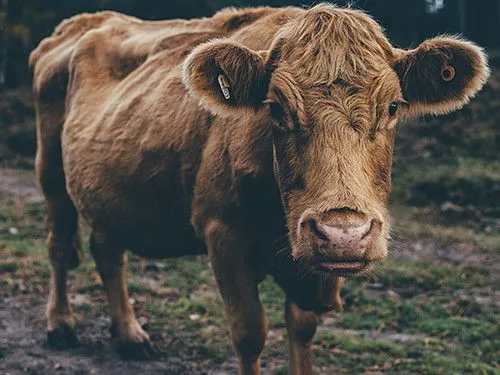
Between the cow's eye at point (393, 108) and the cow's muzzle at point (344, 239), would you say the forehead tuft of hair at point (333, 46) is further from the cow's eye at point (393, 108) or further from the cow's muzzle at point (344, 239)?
the cow's muzzle at point (344, 239)

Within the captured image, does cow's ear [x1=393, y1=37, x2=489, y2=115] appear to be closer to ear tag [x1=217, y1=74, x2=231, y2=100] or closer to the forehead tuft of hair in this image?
the forehead tuft of hair

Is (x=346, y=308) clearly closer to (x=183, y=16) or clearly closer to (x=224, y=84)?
(x=224, y=84)

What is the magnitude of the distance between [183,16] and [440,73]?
14.0 m

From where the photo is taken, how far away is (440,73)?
12.6ft

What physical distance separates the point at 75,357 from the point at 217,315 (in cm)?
121

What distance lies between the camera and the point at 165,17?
17516mm

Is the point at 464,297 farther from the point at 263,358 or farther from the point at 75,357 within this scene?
the point at 75,357

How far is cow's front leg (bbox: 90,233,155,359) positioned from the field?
0.10 meters

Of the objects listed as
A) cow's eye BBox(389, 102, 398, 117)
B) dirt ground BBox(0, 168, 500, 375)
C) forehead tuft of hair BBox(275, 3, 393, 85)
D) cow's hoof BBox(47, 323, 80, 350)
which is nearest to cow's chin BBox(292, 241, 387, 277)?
cow's eye BBox(389, 102, 398, 117)

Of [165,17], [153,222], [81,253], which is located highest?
[165,17]

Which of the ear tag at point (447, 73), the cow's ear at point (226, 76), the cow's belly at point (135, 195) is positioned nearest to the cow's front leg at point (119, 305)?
the cow's belly at point (135, 195)

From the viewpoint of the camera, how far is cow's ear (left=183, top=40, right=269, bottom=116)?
377 centimetres

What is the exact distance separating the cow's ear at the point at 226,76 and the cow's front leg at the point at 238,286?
2.43 ft

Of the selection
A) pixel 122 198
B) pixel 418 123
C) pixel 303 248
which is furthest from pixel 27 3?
pixel 303 248
